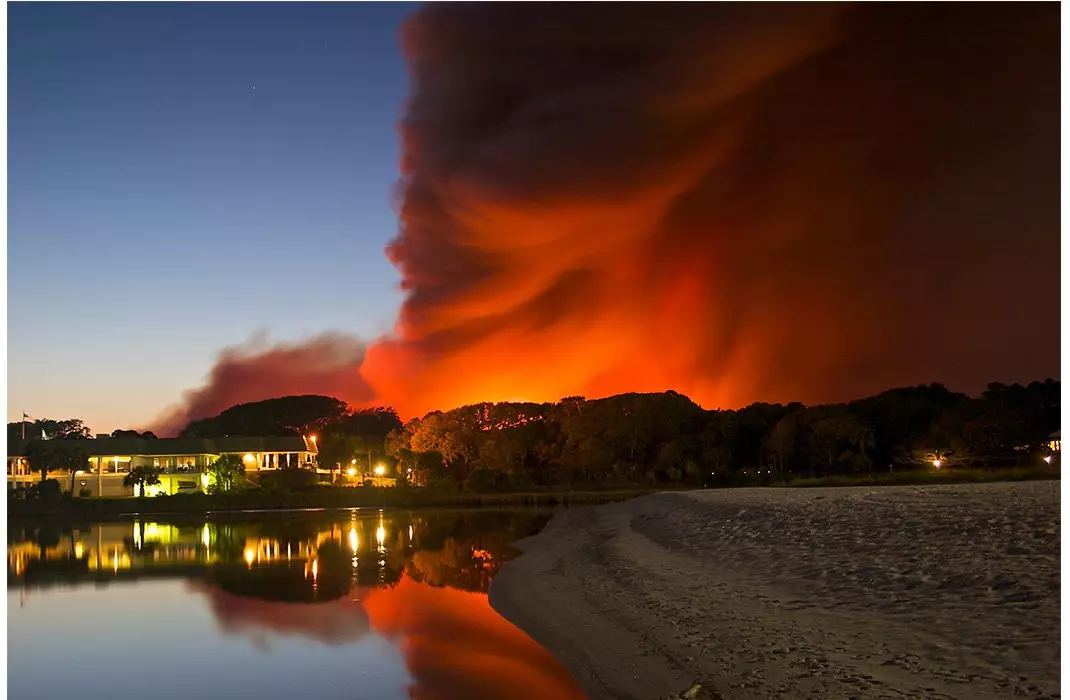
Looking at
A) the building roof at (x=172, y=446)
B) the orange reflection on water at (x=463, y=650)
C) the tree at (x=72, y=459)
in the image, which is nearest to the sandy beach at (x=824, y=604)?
the orange reflection on water at (x=463, y=650)

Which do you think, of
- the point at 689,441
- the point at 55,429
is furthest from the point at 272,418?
the point at 689,441

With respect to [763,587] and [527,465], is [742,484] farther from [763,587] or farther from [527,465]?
[763,587]

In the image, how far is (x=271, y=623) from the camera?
26.7 metres

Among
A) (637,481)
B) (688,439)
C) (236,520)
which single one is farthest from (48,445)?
(688,439)

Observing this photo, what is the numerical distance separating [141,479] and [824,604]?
91.2 meters

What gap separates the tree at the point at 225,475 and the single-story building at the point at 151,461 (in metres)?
7.32

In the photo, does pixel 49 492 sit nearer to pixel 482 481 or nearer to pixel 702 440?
pixel 482 481

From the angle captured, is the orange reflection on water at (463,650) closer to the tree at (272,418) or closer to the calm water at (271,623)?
the calm water at (271,623)

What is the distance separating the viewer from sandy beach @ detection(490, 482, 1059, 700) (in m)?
14.1

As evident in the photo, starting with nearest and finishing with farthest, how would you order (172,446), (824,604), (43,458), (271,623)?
(824,604)
(271,623)
(43,458)
(172,446)

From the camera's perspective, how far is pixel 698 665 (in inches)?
647

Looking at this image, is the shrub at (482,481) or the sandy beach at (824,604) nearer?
the sandy beach at (824,604)

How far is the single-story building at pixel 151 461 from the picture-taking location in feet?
323

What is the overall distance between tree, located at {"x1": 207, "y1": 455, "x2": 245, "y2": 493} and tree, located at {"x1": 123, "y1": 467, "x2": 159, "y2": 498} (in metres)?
5.83
